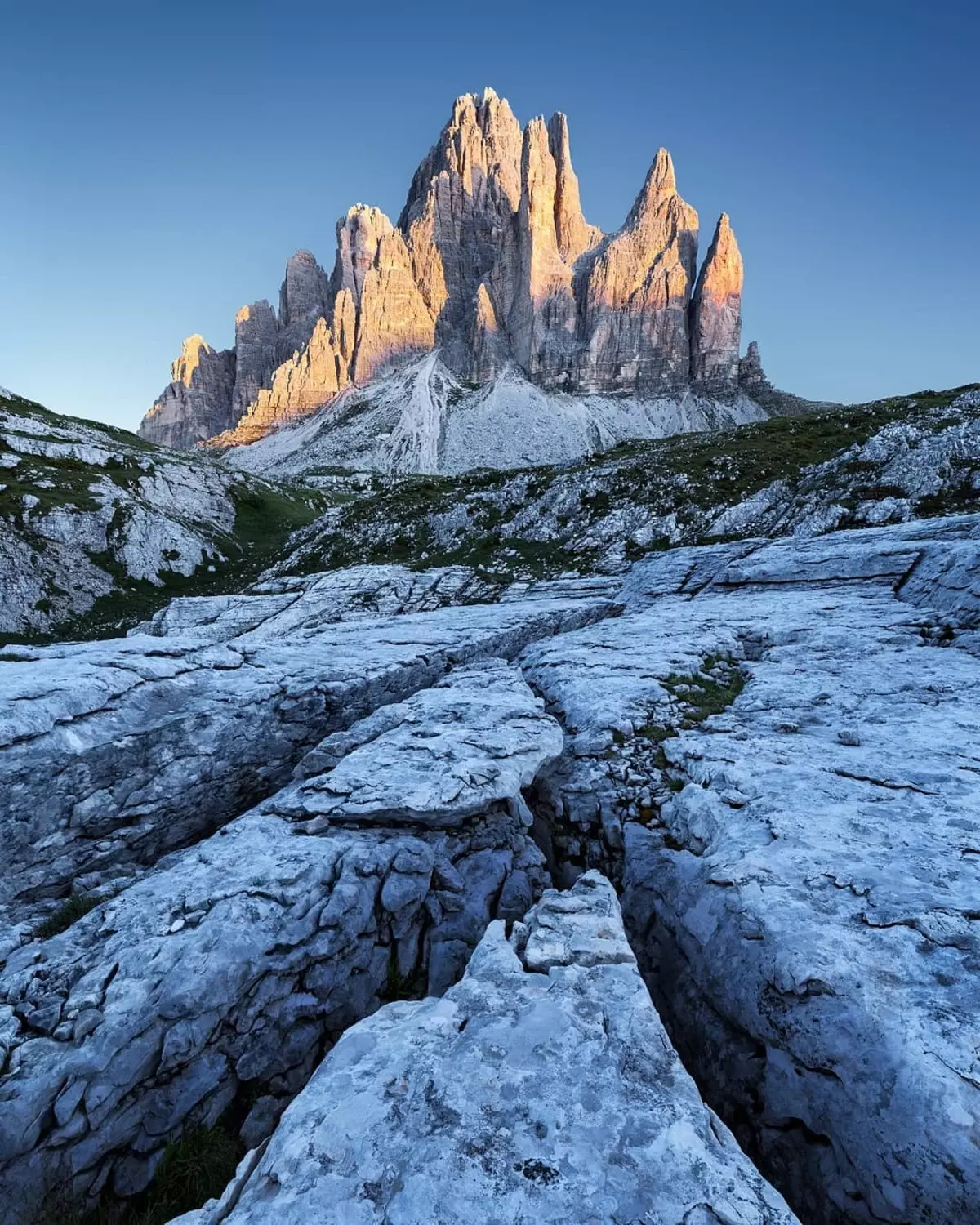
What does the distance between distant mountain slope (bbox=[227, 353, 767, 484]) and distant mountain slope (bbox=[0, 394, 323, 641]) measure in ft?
259

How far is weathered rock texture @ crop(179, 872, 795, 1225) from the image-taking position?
12.0ft

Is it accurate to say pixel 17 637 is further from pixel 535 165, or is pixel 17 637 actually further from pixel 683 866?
pixel 535 165

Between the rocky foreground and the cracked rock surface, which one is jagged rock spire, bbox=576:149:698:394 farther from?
the rocky foreground

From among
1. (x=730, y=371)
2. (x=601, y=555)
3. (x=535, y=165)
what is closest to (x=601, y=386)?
(x=730, y=371)

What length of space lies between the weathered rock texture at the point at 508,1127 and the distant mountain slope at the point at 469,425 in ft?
451

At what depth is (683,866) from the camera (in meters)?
7.58

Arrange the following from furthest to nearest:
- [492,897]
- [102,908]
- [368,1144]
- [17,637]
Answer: [17,637]
[492,897]
[102,908]
[368,1144]

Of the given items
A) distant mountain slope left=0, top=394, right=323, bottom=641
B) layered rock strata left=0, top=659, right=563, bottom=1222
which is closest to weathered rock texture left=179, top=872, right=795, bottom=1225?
layered rock strata left=0, top=659, right=563, bottom=1222

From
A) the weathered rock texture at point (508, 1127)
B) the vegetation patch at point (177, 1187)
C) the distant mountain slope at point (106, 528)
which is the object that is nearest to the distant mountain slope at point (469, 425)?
the distant mountain slope at point (106, 528)

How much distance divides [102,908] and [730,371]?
191740 mm

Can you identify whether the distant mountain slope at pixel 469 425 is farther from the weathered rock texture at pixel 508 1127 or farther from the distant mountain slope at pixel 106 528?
the weathered rock texture at pixel 508 1127

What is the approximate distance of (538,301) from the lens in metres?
172

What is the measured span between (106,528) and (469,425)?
122 metres

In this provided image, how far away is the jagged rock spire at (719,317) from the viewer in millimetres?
163250
